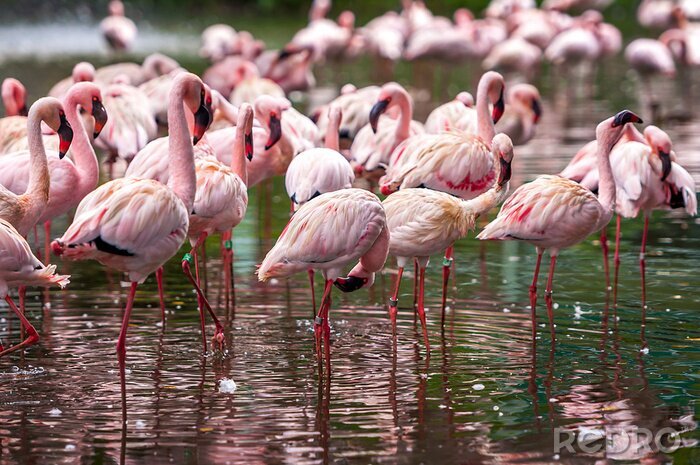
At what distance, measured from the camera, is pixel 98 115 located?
7.51 meters

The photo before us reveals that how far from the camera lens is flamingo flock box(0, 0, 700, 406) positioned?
20.3ft

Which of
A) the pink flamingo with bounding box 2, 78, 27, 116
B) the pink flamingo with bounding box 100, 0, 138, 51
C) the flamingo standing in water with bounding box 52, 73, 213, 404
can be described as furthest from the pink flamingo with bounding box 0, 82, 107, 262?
the pink flamingo with bounding box 100, 0, 138, 51

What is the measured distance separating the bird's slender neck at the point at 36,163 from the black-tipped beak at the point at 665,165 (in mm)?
3765

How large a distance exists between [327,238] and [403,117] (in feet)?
10.9

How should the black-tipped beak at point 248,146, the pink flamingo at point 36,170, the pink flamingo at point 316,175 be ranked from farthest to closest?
the pink flamingo at point 316,175, the black-tipped beak at point 248,146, the pink flamingo at point 36,170

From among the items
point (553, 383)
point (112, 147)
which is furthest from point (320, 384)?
point (112, 147)

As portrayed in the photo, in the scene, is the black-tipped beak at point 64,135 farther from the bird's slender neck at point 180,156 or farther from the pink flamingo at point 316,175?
the pink flamingo at point 316,175

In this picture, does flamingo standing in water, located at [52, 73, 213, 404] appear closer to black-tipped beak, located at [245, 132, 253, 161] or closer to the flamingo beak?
the flamingo beak

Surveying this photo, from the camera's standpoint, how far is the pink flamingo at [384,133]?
30.3 feet

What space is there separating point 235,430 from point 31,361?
165 cm

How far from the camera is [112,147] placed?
32.8ft

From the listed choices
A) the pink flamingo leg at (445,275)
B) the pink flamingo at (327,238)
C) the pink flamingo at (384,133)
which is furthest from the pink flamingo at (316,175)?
the pink flamingo at (327,238)

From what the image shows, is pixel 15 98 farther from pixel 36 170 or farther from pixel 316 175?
pixel 36 170

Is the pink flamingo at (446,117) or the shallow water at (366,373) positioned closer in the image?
the shallow water at (366,373)
